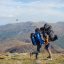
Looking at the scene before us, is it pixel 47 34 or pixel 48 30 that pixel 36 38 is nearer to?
pixel 47 34

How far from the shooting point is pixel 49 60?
1011 inches

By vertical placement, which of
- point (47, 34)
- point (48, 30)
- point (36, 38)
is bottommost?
point (36, 38)

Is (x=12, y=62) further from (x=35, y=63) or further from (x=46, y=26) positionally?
(x=46, y=26)

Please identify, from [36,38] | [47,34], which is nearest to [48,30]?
[47,34]

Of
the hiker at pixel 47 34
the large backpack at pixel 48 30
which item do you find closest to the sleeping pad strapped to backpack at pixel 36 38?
the hiker at pixel 47 34

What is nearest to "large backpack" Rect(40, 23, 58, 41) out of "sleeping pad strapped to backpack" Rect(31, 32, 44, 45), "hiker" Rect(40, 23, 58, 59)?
"hiker" Rect(40, 23, 58, 59)

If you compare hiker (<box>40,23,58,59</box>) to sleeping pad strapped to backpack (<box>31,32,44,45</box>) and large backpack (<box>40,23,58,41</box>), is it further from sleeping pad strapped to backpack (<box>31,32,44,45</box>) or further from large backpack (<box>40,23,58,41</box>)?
sleeping pad strapped to backpack (<box>31,32,44,45</box>)

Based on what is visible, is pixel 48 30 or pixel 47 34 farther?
pixel 47 34

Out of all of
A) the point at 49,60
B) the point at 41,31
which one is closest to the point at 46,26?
the point at 41,31

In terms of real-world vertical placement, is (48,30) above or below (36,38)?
above

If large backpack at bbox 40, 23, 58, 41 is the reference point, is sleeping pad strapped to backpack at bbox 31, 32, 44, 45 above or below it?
below

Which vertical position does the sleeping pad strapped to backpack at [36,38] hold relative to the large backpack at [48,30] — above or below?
below

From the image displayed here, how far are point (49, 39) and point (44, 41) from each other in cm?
49

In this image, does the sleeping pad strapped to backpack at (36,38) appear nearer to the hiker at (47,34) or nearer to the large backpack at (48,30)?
the hiker at (47,34)
